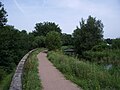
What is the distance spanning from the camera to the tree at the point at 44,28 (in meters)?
113

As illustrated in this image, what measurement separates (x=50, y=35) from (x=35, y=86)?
37.0m

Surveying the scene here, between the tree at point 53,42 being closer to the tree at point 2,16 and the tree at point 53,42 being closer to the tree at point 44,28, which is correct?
the tree at point 2,16

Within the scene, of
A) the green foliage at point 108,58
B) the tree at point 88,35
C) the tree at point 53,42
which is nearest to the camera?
the green foliage at point 108,58

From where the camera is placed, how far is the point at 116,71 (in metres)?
14.7

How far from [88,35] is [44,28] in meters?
47.9

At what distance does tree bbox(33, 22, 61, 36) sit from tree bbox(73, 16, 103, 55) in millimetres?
41193

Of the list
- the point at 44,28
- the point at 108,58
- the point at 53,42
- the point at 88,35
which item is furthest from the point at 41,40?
the point at 108,58

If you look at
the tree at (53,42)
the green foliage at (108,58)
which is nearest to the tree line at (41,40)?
the tree at (53,42)

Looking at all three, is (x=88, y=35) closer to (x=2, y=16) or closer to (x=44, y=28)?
(x=2, y=16)

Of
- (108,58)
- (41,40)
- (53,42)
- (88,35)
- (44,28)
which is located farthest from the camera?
(44,28)

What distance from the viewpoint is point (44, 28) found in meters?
115

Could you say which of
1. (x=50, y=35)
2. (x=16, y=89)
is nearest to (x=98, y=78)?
(x=16, y=89)

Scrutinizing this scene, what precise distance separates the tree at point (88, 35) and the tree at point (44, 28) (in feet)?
135

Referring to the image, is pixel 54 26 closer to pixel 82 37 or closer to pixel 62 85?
pixel 82 37
